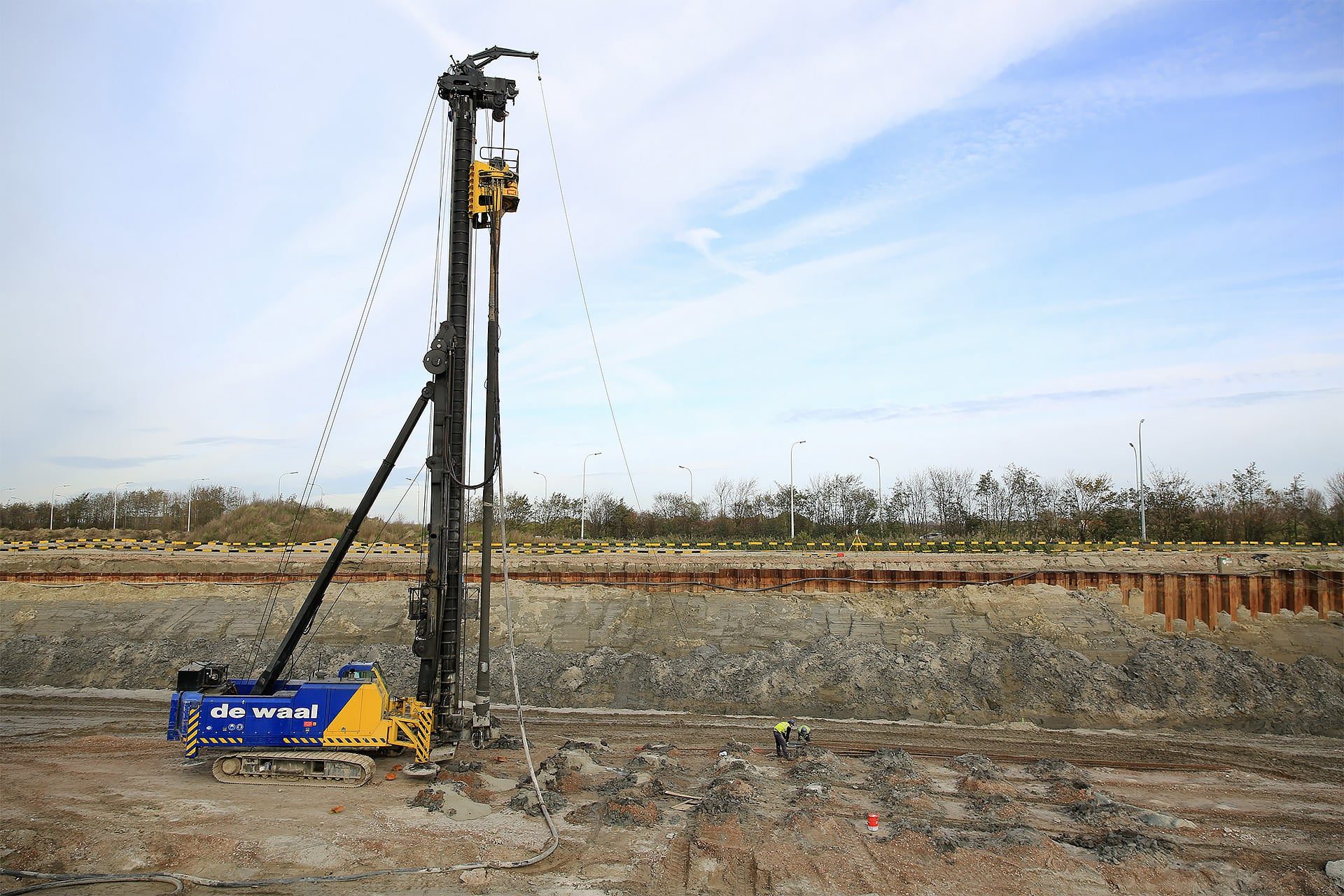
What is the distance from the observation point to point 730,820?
1239 cm

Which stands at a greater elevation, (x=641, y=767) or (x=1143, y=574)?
(x=1143, y=574)

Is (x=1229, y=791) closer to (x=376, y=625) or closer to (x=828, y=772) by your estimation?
(x=828, y=772)

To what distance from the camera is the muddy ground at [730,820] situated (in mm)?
10695

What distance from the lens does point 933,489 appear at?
66.6m

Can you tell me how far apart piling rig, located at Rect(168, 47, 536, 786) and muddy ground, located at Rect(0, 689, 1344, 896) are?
2.30 feet

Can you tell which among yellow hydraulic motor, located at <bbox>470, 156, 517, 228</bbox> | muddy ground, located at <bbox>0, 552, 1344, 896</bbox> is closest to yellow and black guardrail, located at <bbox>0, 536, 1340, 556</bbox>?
muddy ground, located at <bbox>0, 552, 1344, 896</bbox>

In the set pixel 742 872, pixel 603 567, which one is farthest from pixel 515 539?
pixel 742 872

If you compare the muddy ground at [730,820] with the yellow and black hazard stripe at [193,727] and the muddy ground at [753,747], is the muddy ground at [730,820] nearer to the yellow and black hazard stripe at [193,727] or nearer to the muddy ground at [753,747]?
the muddy ground at [753,747]

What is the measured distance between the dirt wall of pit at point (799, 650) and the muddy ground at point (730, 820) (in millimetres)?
Result: 3142

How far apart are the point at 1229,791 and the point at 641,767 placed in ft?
38.3

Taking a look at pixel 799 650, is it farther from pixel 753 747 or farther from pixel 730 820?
pixel 730 820

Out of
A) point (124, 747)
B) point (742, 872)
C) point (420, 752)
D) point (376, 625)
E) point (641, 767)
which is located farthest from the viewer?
point (376, 625)

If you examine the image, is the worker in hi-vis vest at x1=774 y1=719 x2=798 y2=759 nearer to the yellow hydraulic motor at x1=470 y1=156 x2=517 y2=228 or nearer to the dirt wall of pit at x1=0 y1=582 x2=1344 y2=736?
the dirt wall of pit at x1=0 y1=582 x2=1344 y2=736

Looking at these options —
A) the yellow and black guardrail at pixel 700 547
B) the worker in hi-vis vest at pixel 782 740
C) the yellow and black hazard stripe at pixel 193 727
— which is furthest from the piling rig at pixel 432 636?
the yellow and black guardrail at pixel 700 547
